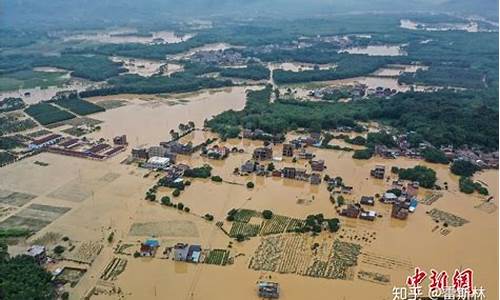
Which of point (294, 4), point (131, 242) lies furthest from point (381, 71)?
point (294, 4)

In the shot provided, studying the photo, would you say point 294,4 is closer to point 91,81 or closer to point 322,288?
point 91,81

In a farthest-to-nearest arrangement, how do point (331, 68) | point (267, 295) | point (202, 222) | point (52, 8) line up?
point (52, 8) → point (331, 68) → point (202, 222) → point (267, 295)

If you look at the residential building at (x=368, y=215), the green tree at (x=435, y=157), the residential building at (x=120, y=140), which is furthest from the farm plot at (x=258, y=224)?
the residential building at (x=120, y=140)

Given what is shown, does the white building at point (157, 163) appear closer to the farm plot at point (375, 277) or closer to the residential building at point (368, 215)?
the residential building at point (368, 215)

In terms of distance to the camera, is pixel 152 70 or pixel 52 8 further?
pixel 52 8

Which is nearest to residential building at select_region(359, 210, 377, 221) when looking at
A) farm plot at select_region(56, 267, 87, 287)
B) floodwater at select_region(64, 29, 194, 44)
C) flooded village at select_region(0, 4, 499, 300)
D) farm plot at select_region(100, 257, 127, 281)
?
flooded village at select_region(0, 4, 499, 300)

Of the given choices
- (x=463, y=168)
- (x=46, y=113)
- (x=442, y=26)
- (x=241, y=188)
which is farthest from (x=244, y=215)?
(x=442, y=26)
